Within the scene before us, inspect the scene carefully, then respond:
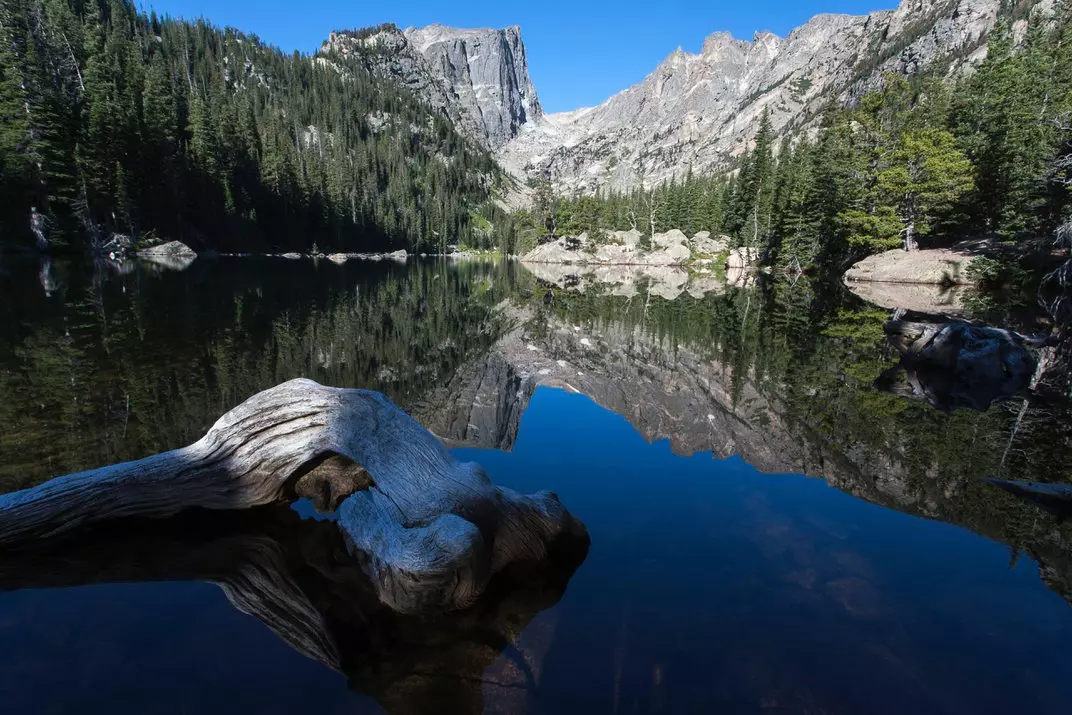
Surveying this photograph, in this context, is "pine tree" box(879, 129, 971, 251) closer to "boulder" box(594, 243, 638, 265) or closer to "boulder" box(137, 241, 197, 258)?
"boulder" box(594, 243, 638, 265)

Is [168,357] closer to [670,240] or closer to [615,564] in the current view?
[615,564]

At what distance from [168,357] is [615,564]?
1153 cm

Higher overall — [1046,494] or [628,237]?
[628,237]

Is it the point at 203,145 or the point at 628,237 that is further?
the point at 628,237

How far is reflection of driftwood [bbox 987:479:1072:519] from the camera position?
5.65m

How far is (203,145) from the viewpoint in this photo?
63750 mm

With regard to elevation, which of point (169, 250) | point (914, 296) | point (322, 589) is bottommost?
point (322, 589)

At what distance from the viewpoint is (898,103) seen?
34219 mm

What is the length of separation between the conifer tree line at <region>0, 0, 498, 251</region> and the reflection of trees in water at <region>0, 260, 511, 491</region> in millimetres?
27052

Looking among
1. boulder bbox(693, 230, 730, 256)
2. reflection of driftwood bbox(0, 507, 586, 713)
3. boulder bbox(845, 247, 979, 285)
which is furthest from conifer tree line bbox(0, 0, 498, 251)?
boulder bbox(845, 247, 979, 285)

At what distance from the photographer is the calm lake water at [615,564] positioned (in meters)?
3.26

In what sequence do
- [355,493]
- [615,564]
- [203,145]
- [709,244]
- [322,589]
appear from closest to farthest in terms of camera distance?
[322,589]
[615,564]
[355,493]
[203,145]
[709,244]

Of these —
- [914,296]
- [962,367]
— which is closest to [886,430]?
[962,367]

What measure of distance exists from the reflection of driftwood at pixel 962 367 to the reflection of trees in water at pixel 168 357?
11.1m
